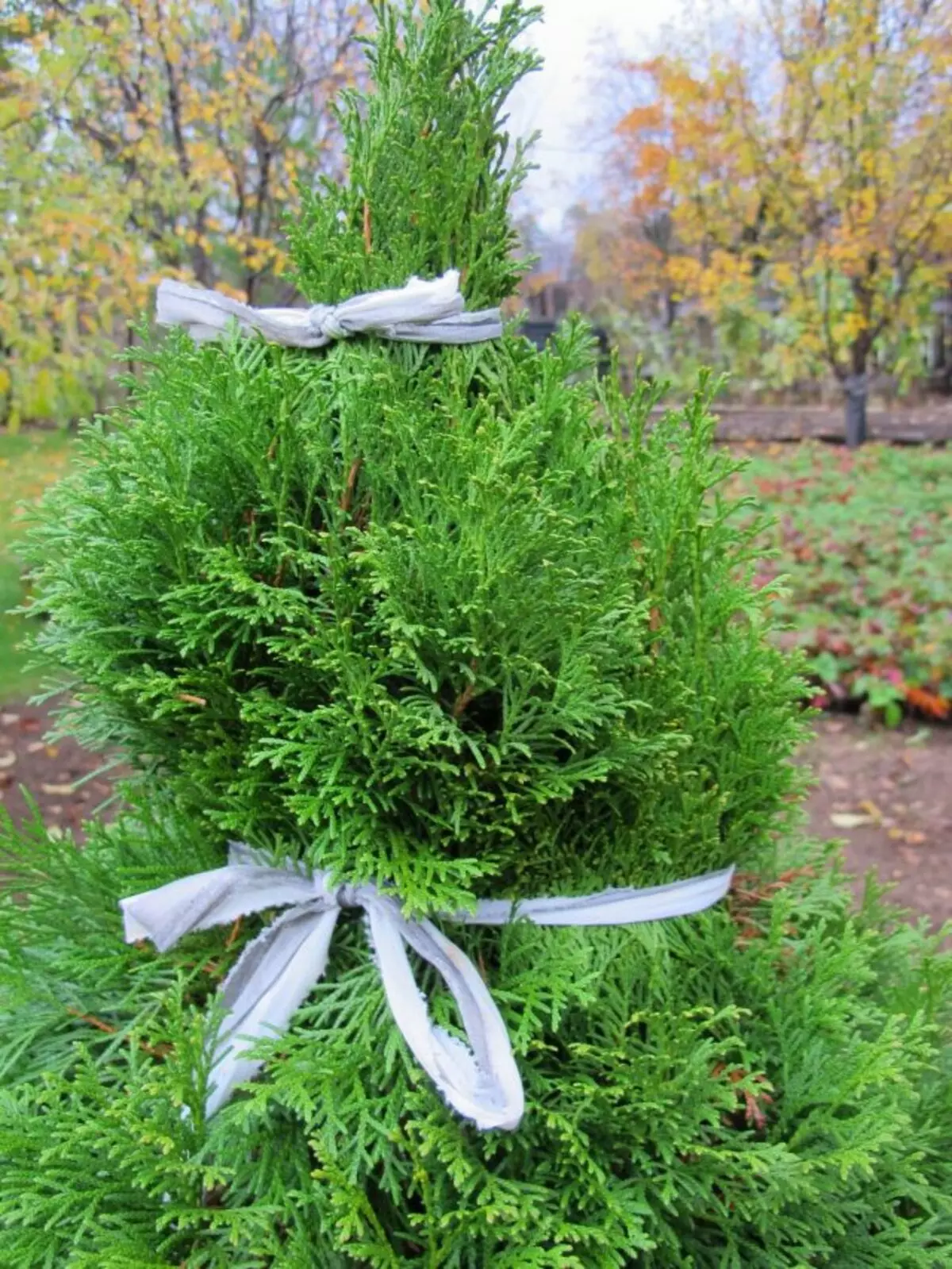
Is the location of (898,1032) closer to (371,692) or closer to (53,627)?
(371,692)

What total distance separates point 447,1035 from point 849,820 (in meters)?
4.33

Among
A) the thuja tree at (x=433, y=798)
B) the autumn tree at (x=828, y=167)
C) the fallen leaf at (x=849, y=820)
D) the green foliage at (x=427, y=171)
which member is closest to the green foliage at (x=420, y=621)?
the thuja tree at (x=433, y=798)

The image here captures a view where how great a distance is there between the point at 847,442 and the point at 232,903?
1238 centimetres

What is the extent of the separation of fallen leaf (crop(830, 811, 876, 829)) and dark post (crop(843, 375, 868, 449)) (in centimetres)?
787

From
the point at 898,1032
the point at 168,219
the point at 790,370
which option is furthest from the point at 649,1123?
the point at 790,370

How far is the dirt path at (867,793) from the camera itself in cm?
469

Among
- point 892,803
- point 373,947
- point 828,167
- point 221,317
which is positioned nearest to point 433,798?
point 373,947

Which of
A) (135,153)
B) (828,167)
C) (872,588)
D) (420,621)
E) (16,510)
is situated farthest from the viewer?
(828,167)

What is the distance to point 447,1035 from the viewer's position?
1207mm

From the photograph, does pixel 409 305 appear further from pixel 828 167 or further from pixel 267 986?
pixel 828 167

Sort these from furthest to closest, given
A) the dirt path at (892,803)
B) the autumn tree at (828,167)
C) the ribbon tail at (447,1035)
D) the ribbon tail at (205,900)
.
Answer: the autumn tree at (828,167) → the dirt path at (892,803) → the ribbon tail at (205,900) → the ribbon tail at (447,1035)

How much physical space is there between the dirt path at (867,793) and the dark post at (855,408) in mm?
7211

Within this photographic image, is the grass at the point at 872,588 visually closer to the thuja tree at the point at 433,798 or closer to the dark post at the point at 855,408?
the thuja tree at the point at 433,798

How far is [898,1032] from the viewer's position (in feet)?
4.64
